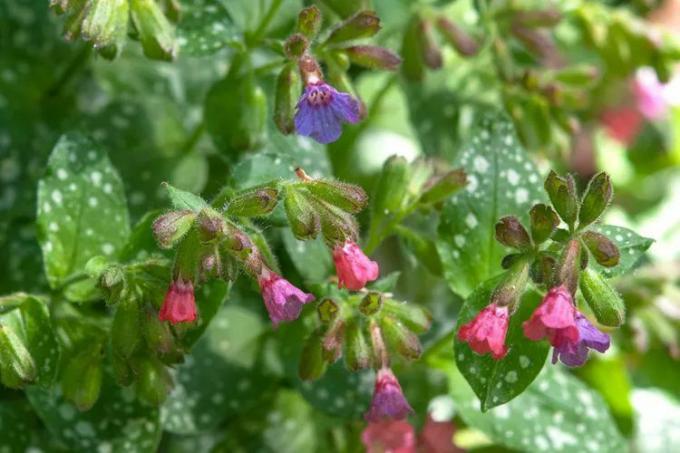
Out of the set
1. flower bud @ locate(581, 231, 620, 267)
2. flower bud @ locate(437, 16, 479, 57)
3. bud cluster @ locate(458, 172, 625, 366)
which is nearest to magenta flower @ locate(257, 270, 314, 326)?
bud cluster @ locate(458, 172, 625, 366)

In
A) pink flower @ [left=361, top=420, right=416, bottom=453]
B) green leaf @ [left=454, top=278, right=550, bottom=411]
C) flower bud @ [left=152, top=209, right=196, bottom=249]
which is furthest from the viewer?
pink flower @ [left=361, top=420, right=416, bottom=453]

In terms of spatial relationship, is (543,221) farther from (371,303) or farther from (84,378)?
(84,378)

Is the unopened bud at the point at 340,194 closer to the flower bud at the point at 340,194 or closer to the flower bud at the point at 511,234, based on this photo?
the flower bud at the point at 340,194

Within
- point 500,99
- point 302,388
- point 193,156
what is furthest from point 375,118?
point 302,388

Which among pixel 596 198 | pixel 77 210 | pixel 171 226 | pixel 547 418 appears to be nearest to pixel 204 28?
pixel 77 210

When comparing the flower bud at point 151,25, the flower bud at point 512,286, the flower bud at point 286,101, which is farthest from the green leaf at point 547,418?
the flower bud at point 151,25

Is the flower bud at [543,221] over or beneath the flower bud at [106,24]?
beneath

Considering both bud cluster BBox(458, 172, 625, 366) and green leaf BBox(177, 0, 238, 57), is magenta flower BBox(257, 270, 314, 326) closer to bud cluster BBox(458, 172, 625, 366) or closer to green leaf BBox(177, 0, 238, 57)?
bud cluster BBox(458, 172, 625, 366)
